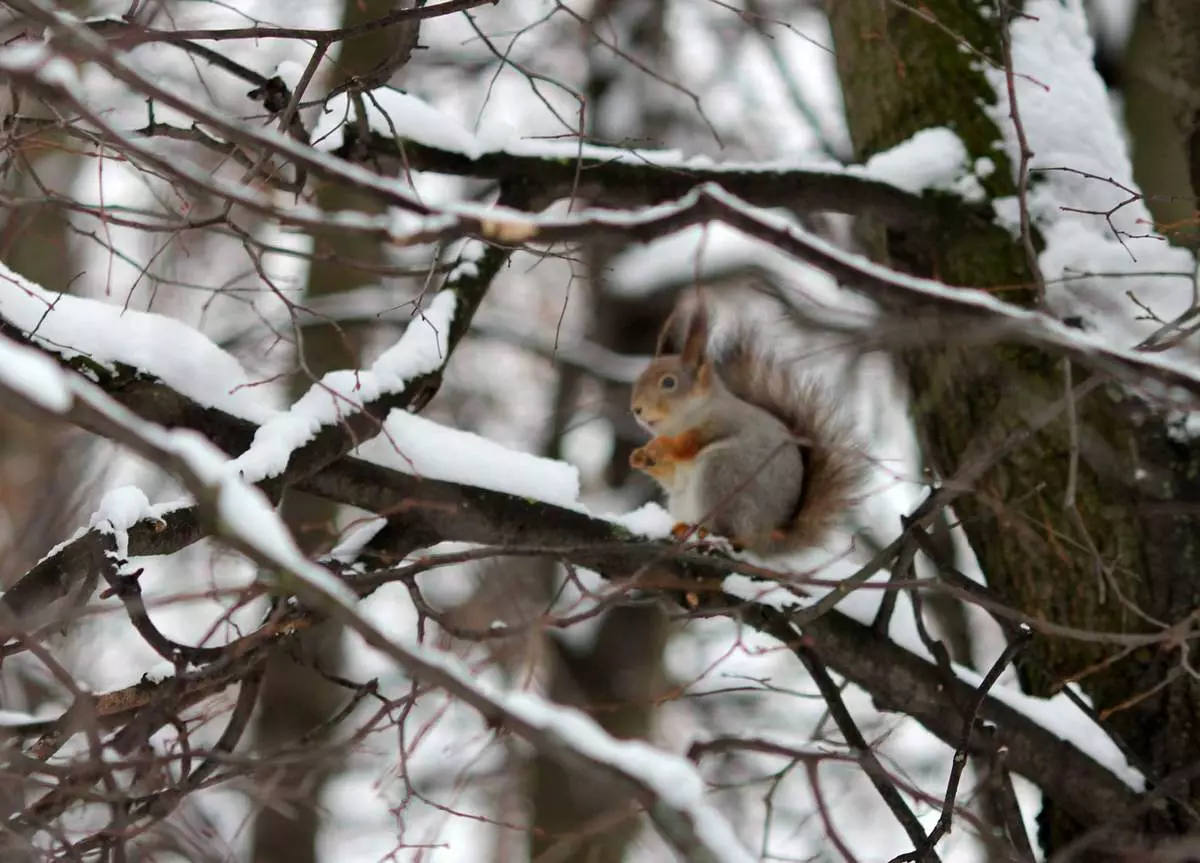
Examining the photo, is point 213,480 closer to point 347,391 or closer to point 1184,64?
point 347,391

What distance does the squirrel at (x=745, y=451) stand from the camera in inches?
105

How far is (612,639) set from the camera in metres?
5.75

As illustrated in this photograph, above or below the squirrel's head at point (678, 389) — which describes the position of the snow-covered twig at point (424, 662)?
below

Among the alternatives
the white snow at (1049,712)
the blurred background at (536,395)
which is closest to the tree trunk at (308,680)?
the blurred background at (536,395)

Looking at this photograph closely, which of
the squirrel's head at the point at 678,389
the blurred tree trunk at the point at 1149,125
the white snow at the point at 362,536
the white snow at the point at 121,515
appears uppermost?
the blurred tree trunk at the point at 1149,125

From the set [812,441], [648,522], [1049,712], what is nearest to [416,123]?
[648,522]

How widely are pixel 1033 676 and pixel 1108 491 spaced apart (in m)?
0.43

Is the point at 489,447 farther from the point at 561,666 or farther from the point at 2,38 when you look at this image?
the point at 561,666

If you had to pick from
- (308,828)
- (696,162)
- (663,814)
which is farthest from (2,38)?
(308,828)

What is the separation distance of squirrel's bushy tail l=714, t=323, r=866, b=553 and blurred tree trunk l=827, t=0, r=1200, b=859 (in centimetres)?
19

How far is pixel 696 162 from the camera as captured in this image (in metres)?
2.60

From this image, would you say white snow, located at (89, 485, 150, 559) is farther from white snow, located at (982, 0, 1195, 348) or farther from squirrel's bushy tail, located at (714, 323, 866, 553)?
white snow, located at (982, 0, 1195, 348)

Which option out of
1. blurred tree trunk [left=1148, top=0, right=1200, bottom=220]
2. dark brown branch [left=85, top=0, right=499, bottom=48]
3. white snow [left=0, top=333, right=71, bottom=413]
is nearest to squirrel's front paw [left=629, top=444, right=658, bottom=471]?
dark brown branch [left=85, top=0, right=499, bottom=48]

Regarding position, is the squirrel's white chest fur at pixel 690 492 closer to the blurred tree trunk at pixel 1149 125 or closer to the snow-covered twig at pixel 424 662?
the snow-covered twig at pixel 424 662
